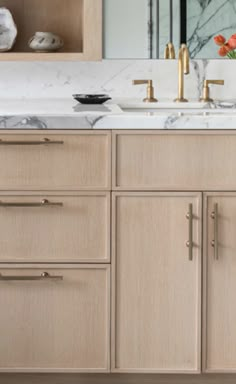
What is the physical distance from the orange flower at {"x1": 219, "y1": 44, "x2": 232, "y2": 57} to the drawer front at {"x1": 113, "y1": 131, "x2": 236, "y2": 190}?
75 centimetres

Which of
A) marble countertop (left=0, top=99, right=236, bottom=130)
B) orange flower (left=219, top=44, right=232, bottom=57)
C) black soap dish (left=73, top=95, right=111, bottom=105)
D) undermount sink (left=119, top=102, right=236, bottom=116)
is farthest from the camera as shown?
orange flower (left=219, top=44, right=232, bottom=57)

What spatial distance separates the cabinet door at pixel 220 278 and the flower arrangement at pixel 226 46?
0.84 meters

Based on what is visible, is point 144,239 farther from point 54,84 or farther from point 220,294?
point 54,84

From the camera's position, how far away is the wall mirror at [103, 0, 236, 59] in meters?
3.38

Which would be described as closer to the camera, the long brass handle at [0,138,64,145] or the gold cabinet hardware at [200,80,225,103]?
the long brass handle at [0,138,64,145]

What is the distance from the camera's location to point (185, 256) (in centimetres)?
279

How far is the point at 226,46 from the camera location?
11.2ft

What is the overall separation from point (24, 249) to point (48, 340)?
289mm

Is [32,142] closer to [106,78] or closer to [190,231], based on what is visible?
[190,231]

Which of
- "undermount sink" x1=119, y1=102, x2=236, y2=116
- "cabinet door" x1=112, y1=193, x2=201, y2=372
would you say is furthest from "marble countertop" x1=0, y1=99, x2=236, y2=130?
"undermount sink" x1=119, y1=102, x2=236, y2=116

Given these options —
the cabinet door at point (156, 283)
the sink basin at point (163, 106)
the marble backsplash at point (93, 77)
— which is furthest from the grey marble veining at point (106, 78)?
the cabinet door at point (156, 283)

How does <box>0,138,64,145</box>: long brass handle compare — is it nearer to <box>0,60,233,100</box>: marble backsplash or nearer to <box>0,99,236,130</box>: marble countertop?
<box>0,99,236,130</box>: marble countertop

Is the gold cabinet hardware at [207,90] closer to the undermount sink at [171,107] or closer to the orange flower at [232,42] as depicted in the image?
the undermount sink at [171,107]

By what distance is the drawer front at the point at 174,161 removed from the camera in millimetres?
2744
